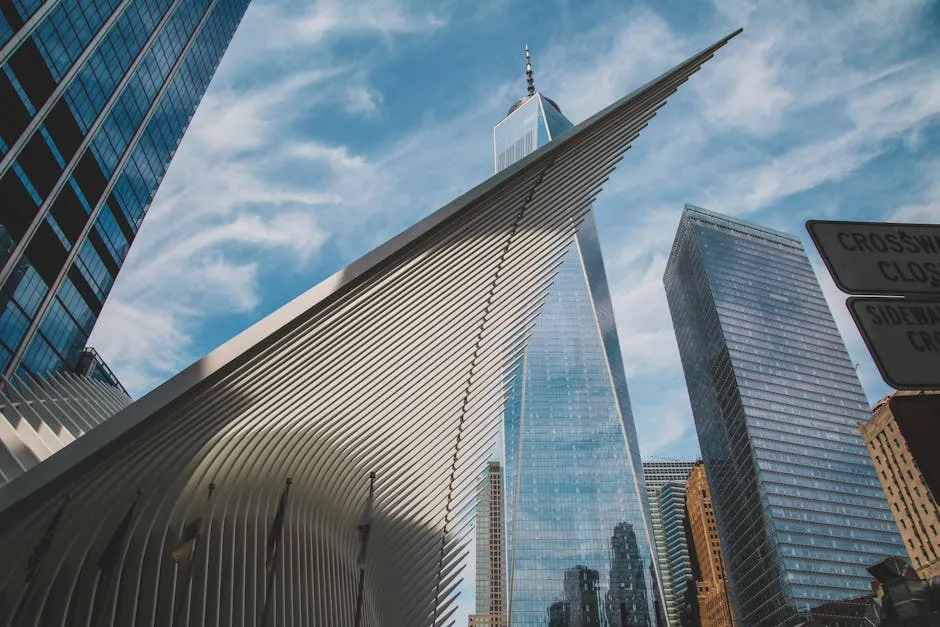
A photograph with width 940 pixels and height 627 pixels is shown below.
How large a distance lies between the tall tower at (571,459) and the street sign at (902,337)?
349 feet

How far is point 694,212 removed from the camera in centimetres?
12525

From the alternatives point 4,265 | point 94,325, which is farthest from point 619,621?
point 4,265

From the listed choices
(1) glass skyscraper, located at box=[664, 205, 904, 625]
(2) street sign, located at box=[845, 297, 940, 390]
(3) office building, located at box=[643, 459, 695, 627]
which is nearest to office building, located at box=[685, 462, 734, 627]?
(1) glass skyscraper, located at box=[664, 205, 904, 625]

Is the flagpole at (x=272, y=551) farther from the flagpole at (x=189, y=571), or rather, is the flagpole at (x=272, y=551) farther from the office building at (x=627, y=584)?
the office building at (x=627, y=584)

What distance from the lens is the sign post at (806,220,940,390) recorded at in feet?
10.2

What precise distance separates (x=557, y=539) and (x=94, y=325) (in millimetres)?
79706

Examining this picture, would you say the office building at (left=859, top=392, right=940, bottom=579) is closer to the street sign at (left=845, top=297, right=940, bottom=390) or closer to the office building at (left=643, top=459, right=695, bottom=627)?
the street sign at (left=845, top=297, right=940, bottom=390)

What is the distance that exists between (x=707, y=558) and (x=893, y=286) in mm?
137065

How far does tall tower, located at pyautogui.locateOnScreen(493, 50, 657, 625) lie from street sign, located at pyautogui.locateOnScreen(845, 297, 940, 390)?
106 metres

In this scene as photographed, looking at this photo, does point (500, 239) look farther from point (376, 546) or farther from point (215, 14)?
point (215, 14)

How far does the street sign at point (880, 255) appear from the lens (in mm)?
3354

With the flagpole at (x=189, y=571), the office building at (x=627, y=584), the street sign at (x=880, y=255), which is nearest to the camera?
the street sign at (x=880, y=255)

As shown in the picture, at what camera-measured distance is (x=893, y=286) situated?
3.35 metres

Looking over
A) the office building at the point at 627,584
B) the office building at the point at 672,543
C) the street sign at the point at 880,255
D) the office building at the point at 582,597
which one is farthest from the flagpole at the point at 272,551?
the office building at the point at 672,543
